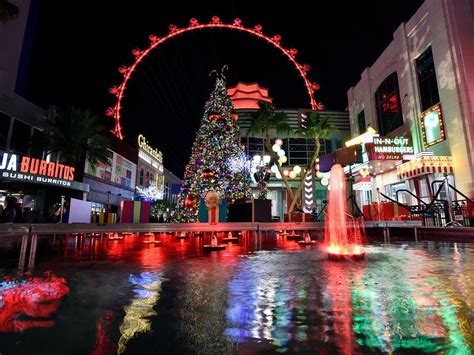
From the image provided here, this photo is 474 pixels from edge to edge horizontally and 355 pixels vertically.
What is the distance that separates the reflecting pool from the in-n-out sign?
18764 mm

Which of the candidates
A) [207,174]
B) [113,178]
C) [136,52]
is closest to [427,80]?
[207,174]

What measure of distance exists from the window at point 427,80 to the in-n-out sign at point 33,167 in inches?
1181

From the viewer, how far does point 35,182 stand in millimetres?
21891

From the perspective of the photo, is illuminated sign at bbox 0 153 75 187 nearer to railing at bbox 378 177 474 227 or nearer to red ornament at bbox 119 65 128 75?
red ornament at bbox 119 65 128 75

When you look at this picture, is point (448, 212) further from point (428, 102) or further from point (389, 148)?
point (428, 102)

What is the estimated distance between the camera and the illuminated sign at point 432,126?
18328mm

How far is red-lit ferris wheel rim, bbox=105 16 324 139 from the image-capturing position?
3269cm

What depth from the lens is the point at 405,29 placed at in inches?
867

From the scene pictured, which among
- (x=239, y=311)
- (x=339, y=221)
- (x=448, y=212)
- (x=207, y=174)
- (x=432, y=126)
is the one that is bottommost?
(x=239, y=311)

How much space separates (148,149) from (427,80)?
43.1m

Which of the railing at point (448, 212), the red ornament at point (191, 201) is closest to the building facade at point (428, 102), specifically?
the railing at point (448, 212)

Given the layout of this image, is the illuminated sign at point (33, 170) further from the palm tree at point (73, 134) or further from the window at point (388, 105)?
the window at point (388, 105)

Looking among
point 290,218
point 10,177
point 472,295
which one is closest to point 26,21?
point 10,177

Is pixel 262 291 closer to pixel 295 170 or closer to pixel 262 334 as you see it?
pixel 262 334
